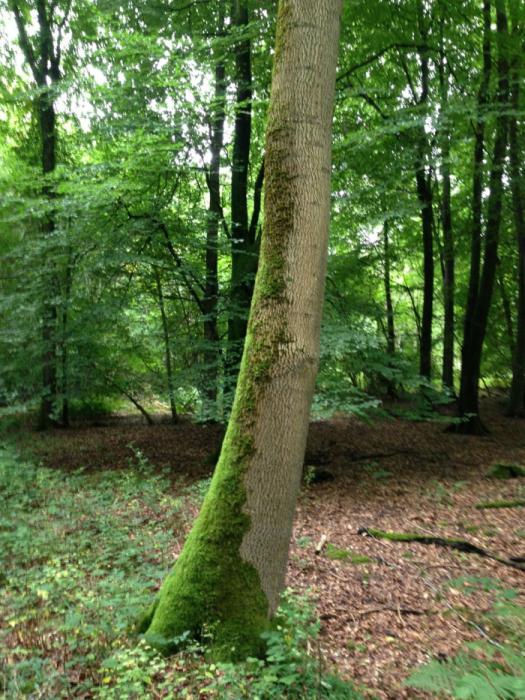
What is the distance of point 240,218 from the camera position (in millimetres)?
10289

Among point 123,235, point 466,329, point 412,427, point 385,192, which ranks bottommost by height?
point 412,427

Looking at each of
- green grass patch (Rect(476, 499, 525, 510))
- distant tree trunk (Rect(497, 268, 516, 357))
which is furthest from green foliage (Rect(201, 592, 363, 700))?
distant tree trunk (Rect(497, 268, 516, 357))

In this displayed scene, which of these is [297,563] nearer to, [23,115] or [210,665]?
[210,665]

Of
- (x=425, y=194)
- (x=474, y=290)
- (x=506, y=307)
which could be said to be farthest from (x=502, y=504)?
(x=506, y=307)

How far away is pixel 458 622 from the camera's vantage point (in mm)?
3791

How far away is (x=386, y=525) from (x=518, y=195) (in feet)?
29.5

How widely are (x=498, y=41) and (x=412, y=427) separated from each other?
9.51 meters

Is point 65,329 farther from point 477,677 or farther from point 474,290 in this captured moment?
point 474,290

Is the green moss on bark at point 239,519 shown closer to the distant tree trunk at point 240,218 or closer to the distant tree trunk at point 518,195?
the distant tree trunk at point 240,218

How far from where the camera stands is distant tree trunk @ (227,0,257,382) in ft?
28.9

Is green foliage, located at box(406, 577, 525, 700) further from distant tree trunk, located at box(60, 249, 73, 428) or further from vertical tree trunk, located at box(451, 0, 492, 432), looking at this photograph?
vertical tree trunk, located at box(451, 0, 492, 432)

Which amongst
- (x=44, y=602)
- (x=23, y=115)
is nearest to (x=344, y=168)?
(x=44, y=602)

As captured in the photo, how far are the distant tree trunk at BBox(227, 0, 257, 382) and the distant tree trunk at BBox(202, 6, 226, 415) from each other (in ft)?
1.04

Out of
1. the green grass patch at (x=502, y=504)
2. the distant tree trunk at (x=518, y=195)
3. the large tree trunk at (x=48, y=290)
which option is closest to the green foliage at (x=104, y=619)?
the large tree trunk at (x=48, y=290)
